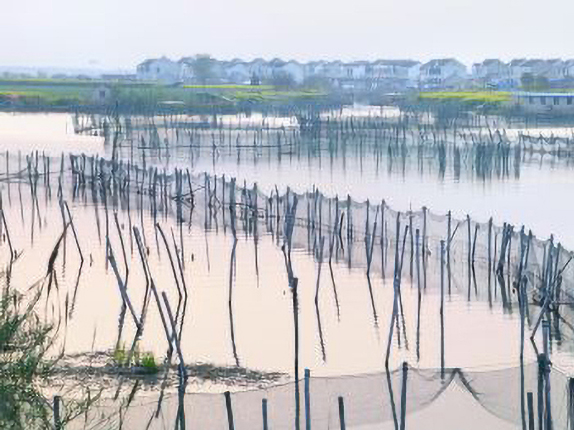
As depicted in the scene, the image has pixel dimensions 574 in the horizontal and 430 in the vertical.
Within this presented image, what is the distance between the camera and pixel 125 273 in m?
18.3

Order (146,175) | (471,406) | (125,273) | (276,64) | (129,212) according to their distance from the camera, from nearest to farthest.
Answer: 1. (471,406)
2. (125,273)
3. (129,212)
4. (146,175)
5. (276,64)

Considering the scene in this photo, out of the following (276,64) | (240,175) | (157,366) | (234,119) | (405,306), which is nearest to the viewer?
(157,366)

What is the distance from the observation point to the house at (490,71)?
325 feet

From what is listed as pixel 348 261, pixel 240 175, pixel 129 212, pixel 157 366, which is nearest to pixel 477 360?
pixel 157 366

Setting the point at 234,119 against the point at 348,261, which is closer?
the point at 348,261

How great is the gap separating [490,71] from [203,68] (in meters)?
22.9

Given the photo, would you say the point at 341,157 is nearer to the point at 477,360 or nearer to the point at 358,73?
the point at 477,360

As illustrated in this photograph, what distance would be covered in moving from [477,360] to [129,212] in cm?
996

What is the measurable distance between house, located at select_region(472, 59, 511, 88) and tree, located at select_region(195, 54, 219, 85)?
2125 centimetres

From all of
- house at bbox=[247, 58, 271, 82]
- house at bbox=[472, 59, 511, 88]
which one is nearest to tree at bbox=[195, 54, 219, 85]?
house at bbox=[247, 58, 271, 82]

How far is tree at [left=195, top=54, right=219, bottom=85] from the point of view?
352 feet

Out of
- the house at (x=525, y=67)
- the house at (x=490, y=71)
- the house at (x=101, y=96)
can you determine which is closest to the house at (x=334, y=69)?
the house at (x=490, y=71)

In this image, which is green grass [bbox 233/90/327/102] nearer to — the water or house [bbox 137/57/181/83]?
house [bbox 137/57/181/83]

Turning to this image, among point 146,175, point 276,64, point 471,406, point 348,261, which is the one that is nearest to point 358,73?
point 276,64
